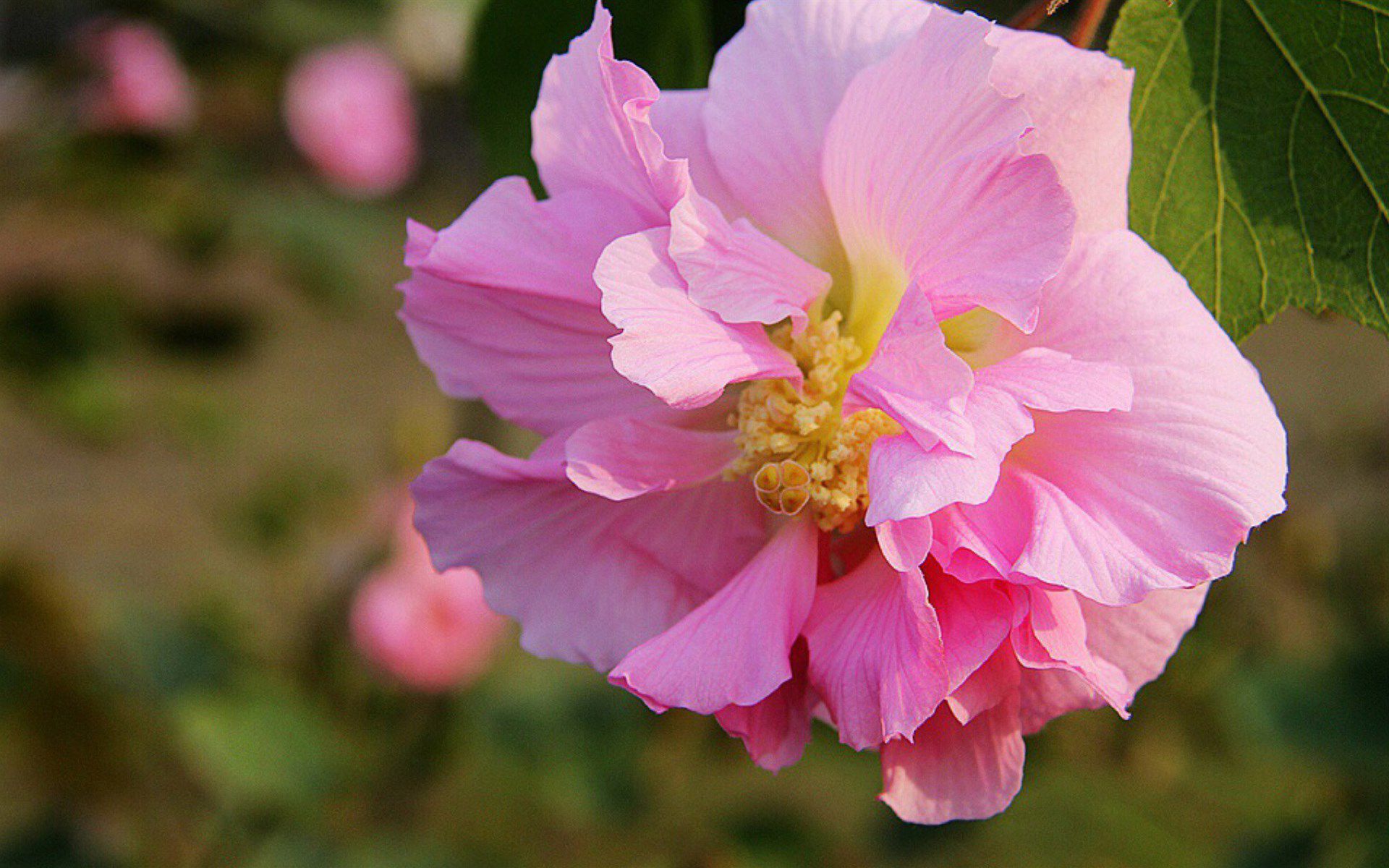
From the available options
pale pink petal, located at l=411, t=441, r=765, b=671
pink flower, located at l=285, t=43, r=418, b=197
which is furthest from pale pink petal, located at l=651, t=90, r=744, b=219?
pink flower, located at l=285, t=43, r=418, b=197

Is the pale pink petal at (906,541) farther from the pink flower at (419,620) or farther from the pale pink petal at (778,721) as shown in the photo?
the pink flower at (419,620)

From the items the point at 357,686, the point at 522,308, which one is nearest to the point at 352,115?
the point at 357,686

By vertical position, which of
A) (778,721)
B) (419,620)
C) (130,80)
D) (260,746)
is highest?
(778,721)

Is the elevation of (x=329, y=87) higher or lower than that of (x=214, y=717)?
higher

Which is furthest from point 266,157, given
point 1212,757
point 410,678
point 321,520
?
point 1212,757

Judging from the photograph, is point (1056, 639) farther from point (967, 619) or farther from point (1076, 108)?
point (1076, 108)

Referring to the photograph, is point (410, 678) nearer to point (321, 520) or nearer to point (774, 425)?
point (321, 520)
